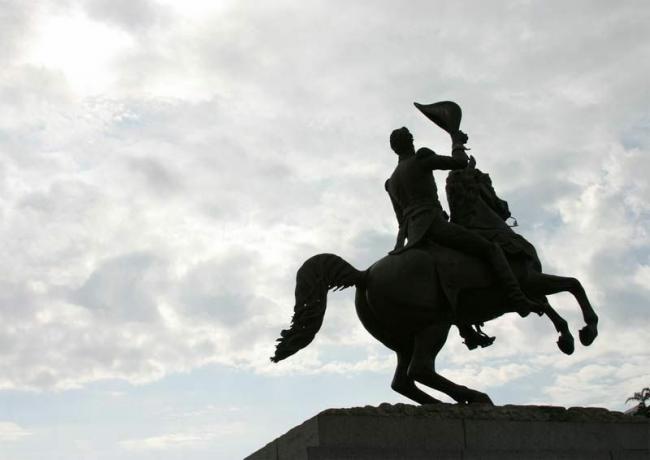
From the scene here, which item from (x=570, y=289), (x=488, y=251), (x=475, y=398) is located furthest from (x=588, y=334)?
(x=475, y=398)

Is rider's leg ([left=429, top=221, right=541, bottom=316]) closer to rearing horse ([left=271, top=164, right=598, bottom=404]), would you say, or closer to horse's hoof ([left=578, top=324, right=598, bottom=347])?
rearing horse ([left=271, top=164, right=598, bottom=404])

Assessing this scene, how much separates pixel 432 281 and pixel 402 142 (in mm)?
1746

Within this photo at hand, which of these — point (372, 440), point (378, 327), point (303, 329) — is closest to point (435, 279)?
point (378, 327)

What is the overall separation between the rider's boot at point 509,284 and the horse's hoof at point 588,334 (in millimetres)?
667

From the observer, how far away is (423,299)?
32.3 ft

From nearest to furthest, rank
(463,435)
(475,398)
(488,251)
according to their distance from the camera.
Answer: (463,435), (475,398), (488,251)

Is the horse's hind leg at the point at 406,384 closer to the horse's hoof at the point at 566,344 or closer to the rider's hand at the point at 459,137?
the horse's hoof at the point at 566,344

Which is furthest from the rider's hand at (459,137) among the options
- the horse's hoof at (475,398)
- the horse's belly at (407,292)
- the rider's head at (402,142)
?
the horse's hoof at (475,398)

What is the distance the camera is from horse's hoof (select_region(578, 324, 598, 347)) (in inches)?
409

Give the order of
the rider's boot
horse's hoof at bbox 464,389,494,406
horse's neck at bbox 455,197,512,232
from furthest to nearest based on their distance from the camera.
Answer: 1. horse's neck at bbox 455,197,512,232
2. the rider's boot
3. horse's hoof at bbox 464,389,494,406

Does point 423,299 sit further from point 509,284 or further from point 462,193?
point 462,193

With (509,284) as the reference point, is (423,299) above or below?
below

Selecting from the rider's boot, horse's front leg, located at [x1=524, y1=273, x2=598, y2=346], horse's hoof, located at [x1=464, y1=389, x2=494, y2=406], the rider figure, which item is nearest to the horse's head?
Answer: the rider figure

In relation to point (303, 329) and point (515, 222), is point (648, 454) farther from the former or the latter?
point (303, 329)
